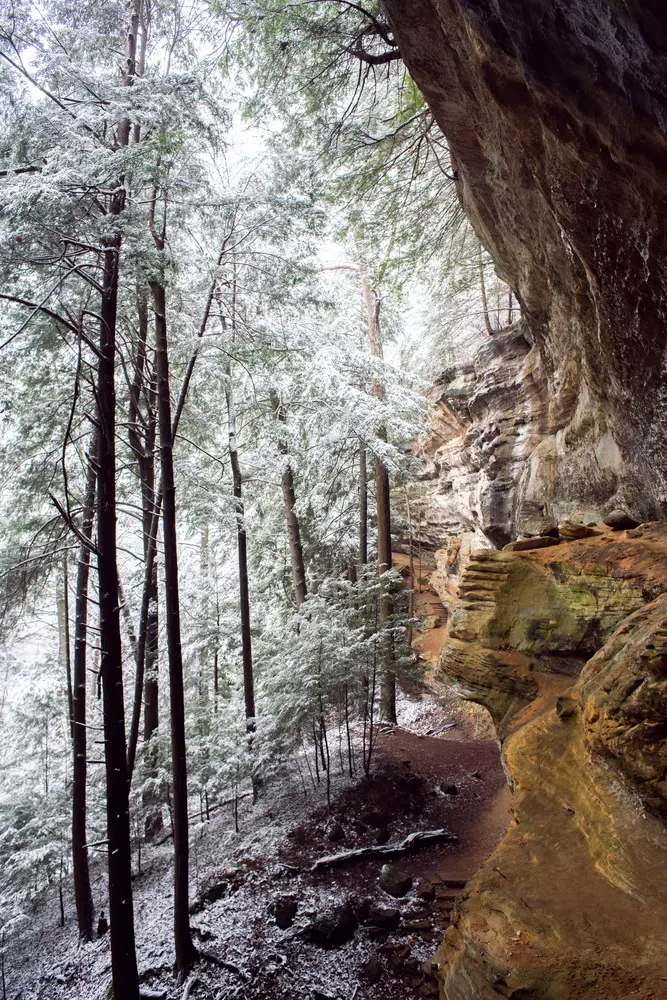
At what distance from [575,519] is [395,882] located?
16.8ft

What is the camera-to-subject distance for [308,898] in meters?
5.55

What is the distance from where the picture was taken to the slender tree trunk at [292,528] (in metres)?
11.2

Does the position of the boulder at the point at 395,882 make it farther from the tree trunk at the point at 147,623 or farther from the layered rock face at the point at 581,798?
the tree trunk at the point at 147,623

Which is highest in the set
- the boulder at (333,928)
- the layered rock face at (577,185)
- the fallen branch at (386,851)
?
the layered rock face at (577,185)

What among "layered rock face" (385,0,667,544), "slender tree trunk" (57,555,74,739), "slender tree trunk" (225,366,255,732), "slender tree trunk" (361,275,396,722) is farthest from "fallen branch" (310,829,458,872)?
"layered rock face" (385,0,667,544)

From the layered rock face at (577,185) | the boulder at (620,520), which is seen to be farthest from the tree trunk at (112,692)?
the boulder at (620,520)

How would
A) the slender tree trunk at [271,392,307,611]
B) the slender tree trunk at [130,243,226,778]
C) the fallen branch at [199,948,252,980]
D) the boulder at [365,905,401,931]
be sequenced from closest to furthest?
the fallen branch at [199,948,252,980], the boulder at [365,905,401,931], the slender tree trunk at [130,243,226,778], the slender tree trunk at [271,392,307,611]

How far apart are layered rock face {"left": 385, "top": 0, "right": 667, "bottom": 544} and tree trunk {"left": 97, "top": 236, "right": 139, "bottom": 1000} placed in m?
3.69

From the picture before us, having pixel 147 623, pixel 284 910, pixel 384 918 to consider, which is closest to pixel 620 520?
pixel 384 918

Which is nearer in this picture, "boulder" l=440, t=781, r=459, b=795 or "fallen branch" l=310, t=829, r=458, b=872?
"fallen branch" l=310, t=829, r=458, b=872

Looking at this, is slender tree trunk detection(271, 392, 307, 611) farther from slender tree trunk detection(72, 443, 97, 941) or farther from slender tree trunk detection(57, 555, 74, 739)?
slender tree trunk detection(72, 443, 97, 941)

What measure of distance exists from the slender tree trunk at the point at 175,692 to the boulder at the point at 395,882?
2.15 m

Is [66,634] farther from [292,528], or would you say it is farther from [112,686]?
[292,528]

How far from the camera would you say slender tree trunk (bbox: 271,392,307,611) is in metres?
11.2
